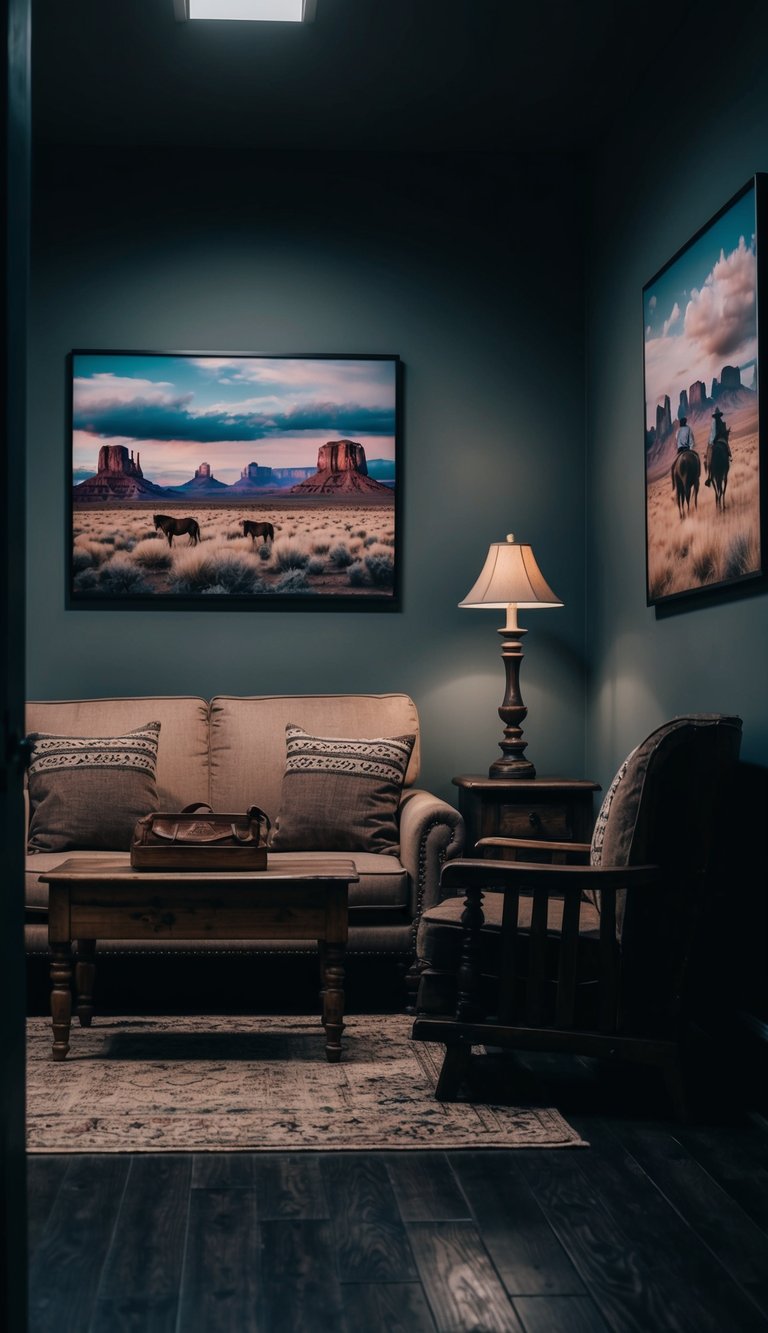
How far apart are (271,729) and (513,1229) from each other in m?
2.43

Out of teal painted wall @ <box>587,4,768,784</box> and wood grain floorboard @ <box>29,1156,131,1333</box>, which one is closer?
wood grain floorboard @ <box>29,1156,131,1333</box>

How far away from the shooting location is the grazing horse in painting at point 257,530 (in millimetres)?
4730

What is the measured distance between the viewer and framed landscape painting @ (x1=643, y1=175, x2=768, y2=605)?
10.2ft

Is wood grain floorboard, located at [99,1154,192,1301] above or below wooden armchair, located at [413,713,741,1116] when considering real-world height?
below

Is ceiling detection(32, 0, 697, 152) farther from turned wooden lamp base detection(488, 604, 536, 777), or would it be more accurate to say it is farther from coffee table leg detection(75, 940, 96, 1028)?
coffee table leg detection(75, 940, 96, 1028)

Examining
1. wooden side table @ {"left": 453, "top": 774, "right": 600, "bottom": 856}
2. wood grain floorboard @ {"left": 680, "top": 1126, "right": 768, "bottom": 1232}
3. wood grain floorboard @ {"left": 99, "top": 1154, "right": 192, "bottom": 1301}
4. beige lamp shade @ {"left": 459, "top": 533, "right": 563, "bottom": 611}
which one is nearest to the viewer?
wood grain floorboard @ {"left": 99, "top": 1154, "right": 192, "bottom": 1301}

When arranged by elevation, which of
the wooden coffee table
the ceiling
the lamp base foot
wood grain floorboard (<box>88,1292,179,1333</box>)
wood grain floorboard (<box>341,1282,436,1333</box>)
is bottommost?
wood grain floorboard (<box>341,1282,436,1333</box>)

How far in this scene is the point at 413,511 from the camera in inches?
190

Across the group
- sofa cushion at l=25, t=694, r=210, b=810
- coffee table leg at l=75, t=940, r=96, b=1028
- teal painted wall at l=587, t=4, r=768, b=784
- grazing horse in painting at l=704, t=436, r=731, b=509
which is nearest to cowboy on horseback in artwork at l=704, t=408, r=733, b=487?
grazing horse in painting at l=704, t=436, r=731, b=509

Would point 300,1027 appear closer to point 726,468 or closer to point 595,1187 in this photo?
point 595,1187

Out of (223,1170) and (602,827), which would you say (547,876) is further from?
(223,1170)

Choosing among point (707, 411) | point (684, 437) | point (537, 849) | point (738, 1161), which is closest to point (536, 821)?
point (537, 849)

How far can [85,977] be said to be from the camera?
3.69 m

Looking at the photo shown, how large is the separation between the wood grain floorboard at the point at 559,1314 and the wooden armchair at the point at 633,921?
37.2 inches
